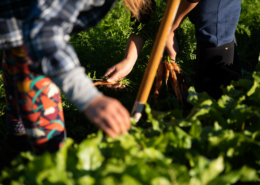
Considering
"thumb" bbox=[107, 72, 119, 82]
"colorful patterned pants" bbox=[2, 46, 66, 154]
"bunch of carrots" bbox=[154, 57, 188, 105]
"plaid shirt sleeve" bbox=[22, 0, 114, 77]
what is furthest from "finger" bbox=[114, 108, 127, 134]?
"bunch of carrots" bbox=[154, 57, 188, 105]

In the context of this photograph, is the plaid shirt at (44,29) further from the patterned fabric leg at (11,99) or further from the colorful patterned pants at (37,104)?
the patterned fabric leg at (11,99)

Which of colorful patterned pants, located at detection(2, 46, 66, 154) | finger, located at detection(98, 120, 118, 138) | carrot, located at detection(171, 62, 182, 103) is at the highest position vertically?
colorful patterned pants, located at detection(2, 46, 66, 154)

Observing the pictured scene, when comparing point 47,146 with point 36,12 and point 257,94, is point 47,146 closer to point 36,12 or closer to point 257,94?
point 36,12

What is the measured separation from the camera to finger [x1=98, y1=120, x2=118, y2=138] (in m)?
1.06

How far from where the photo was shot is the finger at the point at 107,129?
106 centimetres

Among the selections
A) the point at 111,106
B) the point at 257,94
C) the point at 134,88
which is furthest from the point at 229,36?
the point at 111,106

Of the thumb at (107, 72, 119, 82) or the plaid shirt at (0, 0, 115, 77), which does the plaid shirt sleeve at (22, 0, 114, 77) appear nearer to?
the plaid shirt at (0, 0, 115, 77)

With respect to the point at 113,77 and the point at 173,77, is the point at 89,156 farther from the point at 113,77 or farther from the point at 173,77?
the point at 173,77

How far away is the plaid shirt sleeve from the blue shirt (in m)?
1.10

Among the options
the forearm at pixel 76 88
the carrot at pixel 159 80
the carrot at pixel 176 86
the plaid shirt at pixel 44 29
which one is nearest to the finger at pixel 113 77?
the carrot at pixel 159 80

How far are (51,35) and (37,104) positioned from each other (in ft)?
1.40

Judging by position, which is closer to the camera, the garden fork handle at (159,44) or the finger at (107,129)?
the finger at (107,129)

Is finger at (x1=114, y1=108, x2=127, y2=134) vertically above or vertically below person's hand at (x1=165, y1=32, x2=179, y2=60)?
above

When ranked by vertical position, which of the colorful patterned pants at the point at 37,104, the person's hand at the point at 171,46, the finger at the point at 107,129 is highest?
the colorful patterned pants at the point at 37,104
